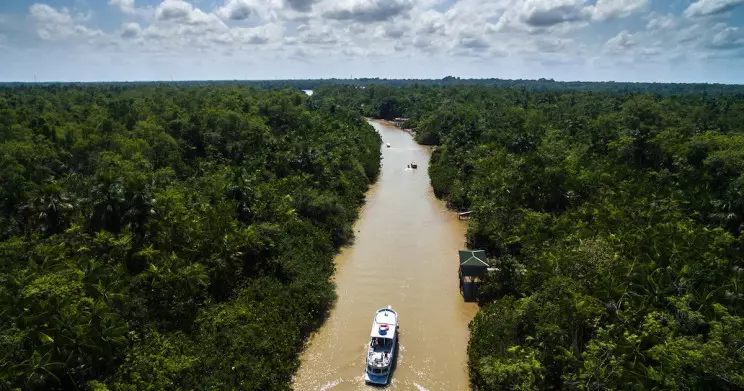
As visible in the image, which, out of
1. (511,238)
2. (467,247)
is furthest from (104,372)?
(467,247)

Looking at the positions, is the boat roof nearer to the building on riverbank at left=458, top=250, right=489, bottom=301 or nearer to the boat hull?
the boat hull

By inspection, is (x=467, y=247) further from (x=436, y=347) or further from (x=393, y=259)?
(x=436, y=347)

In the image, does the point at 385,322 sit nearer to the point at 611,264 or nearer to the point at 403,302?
the point at 403,302

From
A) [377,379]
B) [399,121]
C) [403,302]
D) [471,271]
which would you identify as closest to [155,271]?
[377,379]

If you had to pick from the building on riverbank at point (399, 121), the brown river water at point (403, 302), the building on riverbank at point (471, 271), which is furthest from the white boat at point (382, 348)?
the building on riverbank at point (399, 121)

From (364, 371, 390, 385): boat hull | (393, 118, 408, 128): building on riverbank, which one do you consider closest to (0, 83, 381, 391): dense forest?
(364, 371, 390, 385): boat hull

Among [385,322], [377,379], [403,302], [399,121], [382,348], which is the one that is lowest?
[377,379]
